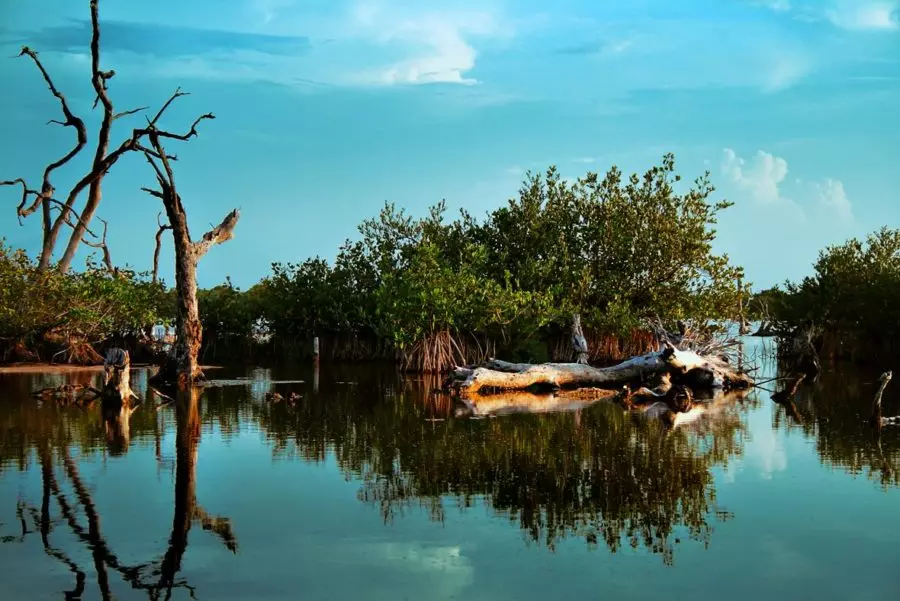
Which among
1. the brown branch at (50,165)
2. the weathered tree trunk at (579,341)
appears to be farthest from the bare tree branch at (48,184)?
the weathered tree trunk at (579,341)

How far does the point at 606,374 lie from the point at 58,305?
64.1ft

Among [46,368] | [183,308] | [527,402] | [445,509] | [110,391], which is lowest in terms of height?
[445,509]

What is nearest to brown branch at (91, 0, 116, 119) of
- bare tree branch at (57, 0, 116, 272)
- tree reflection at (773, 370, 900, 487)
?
bare tree branch at (57, 0, 116, 272)

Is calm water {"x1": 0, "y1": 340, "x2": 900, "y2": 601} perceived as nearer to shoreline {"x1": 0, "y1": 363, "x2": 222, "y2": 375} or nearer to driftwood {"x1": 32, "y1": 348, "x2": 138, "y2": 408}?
driftwood {"x1": 32, "y1": 348, "x2": 138, "y2": 408}

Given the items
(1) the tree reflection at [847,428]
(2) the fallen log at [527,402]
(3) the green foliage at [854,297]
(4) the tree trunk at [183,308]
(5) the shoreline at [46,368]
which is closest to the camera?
(1) the tree reflection at [847,428]

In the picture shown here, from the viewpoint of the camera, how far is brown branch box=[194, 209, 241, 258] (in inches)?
1054

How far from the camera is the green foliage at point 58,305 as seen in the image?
106 ft

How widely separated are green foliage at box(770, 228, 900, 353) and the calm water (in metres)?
23.5

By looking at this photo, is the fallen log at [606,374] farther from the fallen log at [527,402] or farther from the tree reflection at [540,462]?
the tree reflection at [540,462]

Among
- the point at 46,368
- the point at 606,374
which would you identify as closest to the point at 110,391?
the point at 606,374

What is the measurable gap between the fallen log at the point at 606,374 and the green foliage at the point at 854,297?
14132mm

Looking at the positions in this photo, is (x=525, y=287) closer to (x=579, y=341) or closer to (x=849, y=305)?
(x=579, y=341)

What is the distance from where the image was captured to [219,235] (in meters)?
27.6

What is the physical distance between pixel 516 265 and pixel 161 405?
18.7 metres
